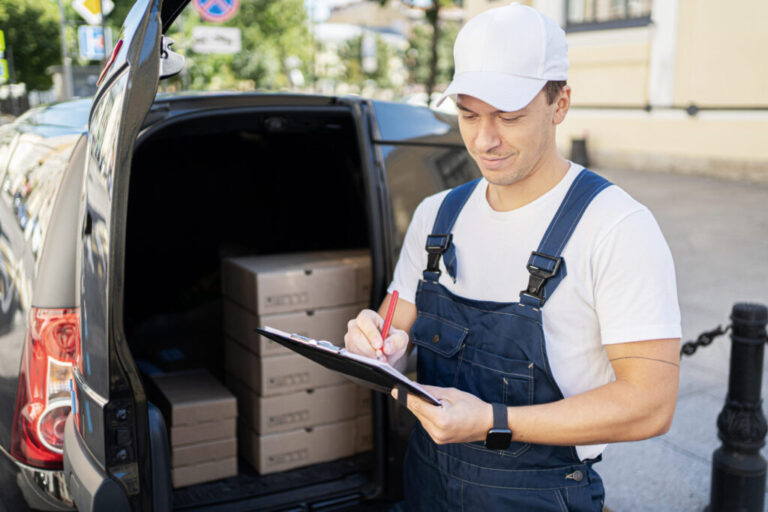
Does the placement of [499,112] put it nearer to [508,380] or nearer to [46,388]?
[508,380]

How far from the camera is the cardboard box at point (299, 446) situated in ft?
10.3

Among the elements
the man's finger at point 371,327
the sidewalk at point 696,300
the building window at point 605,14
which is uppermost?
the building window at point 605,14

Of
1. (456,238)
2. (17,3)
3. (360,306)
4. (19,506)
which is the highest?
(17,3)

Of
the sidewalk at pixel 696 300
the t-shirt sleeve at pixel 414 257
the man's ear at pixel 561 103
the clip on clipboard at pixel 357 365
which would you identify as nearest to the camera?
the clip on clipboard at pixel 357 365

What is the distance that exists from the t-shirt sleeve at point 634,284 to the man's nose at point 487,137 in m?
0.32

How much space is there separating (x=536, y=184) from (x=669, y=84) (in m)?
12.4

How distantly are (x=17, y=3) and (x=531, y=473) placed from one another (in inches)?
1285

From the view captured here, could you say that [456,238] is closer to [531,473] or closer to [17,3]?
[531,473]

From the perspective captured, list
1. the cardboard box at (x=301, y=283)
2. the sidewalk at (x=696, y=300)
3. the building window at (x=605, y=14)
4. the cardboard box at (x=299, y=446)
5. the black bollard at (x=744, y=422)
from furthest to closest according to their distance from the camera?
the building window at (x=605, y=14) → the sidewalk at (x=696, y=300) → the cardboard box at (x=299, y=446) → the cardboard box at (x=301, y=283) → the black bollard at (x=744, y=422)

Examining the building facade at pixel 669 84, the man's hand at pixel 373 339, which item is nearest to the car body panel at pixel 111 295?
the man's hand at pixel 373 339

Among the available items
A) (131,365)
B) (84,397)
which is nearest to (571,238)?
(131,365)

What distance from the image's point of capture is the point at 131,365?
1.71m

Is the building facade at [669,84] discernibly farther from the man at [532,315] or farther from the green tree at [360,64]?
the green tree at [360,64]

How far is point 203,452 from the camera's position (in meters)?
3.14
